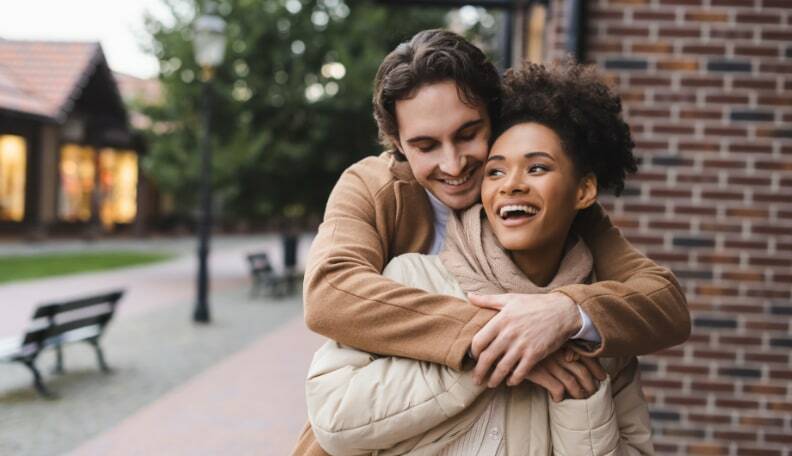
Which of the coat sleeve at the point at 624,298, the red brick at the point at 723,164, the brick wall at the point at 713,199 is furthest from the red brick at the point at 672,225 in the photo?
the coat sleeve at the point at 624,298

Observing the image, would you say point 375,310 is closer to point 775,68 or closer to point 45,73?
point 775,68

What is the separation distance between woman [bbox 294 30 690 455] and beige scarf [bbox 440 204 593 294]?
7cm

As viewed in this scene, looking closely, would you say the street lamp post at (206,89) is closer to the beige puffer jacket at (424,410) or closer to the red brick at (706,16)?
the red brick at (706,16)

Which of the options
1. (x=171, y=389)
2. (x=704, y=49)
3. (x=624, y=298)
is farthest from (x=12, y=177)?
(x=624, y=298)

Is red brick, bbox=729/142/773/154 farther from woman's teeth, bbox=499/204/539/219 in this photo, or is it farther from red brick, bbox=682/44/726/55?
woman's teeth, bbox=499/204/539/219

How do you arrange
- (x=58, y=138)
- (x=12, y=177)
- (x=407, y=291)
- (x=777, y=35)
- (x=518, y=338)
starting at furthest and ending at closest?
(x=58, y=138)
(x=12, y=177)
(x=777, y=35)
(x=407, y=291)
(x=518, y=338)

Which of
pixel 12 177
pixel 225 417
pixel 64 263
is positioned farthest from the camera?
pixel 12 177

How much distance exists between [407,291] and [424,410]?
28 centimetres

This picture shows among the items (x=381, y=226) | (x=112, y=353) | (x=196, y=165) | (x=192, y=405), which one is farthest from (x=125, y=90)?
(x=381, y=226)

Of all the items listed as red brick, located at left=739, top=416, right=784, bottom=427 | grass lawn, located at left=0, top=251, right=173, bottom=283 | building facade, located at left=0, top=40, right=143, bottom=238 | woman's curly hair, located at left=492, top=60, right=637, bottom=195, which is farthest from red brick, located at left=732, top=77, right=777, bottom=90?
building facade, located at left=0, top=40, right=143, bottom=238

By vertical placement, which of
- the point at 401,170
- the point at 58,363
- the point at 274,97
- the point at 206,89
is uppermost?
the point at 274,97

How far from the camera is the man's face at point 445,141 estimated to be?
2.00 metres

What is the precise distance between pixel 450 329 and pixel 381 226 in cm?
40

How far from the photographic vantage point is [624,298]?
1913 millimetres
